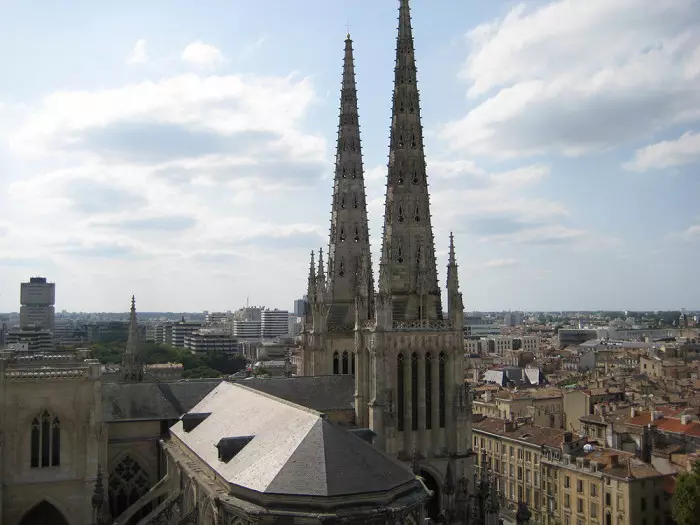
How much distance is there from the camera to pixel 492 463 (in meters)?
83.9

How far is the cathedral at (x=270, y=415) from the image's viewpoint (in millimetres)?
34812

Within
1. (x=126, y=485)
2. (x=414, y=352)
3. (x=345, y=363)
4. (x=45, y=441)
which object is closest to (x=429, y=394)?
(x=414, y=352)

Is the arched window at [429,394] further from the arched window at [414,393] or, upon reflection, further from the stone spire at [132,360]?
the stone spire at [132,360]

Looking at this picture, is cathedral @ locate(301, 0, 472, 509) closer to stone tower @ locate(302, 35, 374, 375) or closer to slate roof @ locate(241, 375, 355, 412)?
stone tower @ locate(302, 35, 374, 375)

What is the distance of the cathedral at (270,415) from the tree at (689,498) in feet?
73.4

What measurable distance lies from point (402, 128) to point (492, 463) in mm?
51143

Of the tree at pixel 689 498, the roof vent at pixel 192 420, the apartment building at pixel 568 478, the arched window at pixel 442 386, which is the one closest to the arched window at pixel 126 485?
the roof vent at pixel 192 420

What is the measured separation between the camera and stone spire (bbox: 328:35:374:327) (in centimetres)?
5181

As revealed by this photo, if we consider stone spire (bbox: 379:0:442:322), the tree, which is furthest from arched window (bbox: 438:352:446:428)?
the tree

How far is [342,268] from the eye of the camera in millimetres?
52219

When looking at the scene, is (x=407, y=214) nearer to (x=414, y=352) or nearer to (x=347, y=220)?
(x=414, y=352)

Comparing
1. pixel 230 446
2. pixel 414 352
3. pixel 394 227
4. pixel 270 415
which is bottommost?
pixel 230 446

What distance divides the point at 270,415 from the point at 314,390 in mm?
10170

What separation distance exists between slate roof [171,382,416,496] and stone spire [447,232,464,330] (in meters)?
12.3
